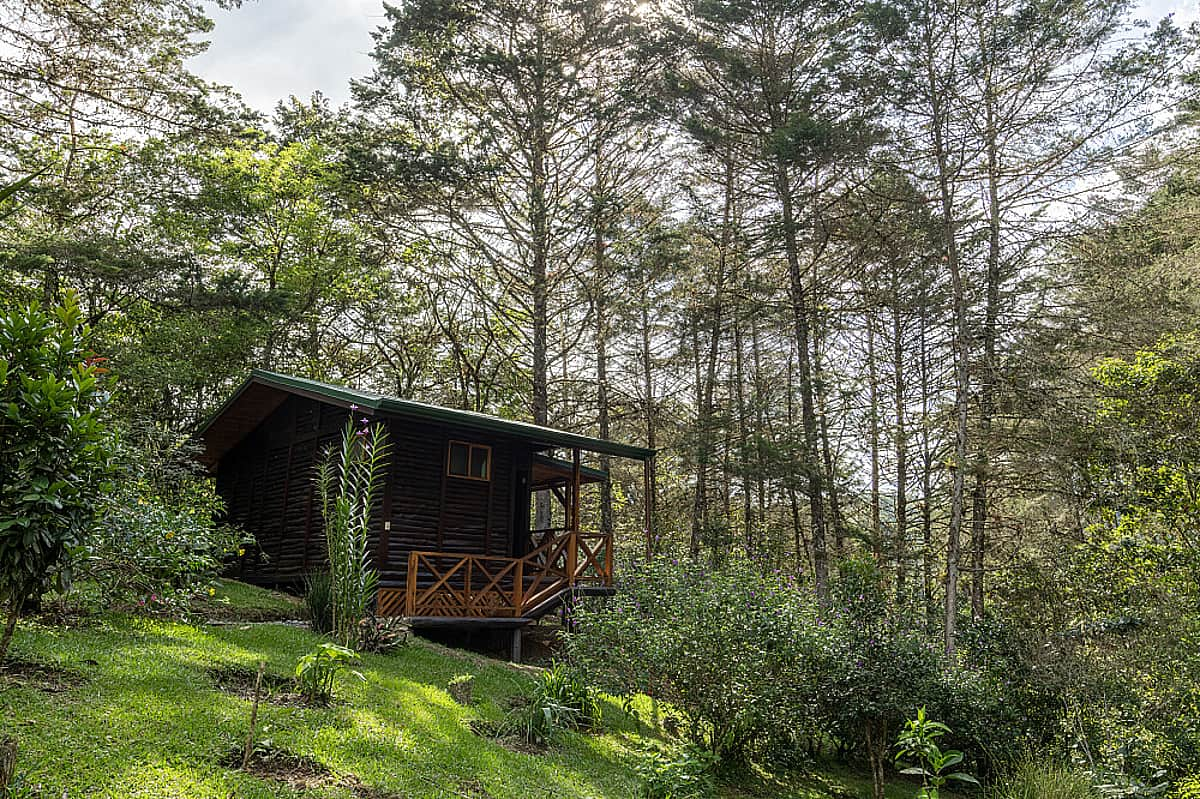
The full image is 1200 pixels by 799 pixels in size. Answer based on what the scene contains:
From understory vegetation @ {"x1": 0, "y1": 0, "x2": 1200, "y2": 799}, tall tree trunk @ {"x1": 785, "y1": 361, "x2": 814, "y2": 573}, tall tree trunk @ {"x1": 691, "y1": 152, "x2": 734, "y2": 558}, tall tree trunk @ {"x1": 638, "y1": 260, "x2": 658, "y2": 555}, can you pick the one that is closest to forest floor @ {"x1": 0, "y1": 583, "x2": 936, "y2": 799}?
understory vegetation @ {"x1": 0, "y1": 0, "x2": 1200, "y2": 799}

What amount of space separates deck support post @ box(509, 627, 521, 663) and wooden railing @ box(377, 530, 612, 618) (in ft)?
0.94

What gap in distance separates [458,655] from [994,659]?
288 inches

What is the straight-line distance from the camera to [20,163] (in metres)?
18.1

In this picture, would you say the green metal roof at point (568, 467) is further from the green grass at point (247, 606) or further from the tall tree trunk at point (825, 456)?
the green grass at point (247, 606)

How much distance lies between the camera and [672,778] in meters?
6.95

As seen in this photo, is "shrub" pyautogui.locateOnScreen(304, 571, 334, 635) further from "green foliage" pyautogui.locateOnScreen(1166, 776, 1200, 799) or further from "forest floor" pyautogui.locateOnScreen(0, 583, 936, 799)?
"green foliage" pyautogui.locateOnScreen(1166, 776, 1200, 799)

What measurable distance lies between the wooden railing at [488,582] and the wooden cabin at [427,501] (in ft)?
0.09

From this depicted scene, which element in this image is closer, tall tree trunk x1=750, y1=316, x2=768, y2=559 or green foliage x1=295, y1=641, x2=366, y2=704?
green foliage x1=295, y1=641, x2=366, y2=704

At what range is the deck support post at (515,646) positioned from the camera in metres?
12.2

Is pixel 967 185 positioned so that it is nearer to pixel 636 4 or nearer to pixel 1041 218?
pixel 1041 218

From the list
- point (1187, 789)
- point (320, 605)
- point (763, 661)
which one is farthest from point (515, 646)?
point (1187, 789)

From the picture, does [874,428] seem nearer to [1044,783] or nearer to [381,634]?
[1044,783]

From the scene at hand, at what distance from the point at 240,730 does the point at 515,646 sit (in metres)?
7.30

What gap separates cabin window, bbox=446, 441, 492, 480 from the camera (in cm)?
1384
